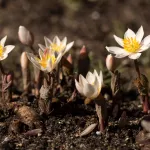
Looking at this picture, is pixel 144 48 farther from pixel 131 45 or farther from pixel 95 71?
pixel 95 71

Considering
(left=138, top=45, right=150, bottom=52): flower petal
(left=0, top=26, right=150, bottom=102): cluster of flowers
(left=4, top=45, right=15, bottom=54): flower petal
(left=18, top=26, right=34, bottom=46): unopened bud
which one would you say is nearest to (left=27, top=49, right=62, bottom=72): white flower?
(left=0, top=26, right=150, bottom=102): cluster of flowers

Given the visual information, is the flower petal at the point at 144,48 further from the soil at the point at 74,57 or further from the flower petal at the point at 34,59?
the flower petal at the point at 34,59

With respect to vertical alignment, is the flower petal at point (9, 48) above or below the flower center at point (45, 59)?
above

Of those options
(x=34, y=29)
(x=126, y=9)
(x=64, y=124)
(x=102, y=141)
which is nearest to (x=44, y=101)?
(x=64, y=124)

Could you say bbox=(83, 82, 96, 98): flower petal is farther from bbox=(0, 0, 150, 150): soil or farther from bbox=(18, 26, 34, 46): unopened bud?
bbox=(18, 26, 34, 46): unopened bud

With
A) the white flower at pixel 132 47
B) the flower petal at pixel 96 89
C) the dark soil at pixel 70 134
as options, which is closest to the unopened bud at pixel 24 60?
the dark soil at pixel 70 134
